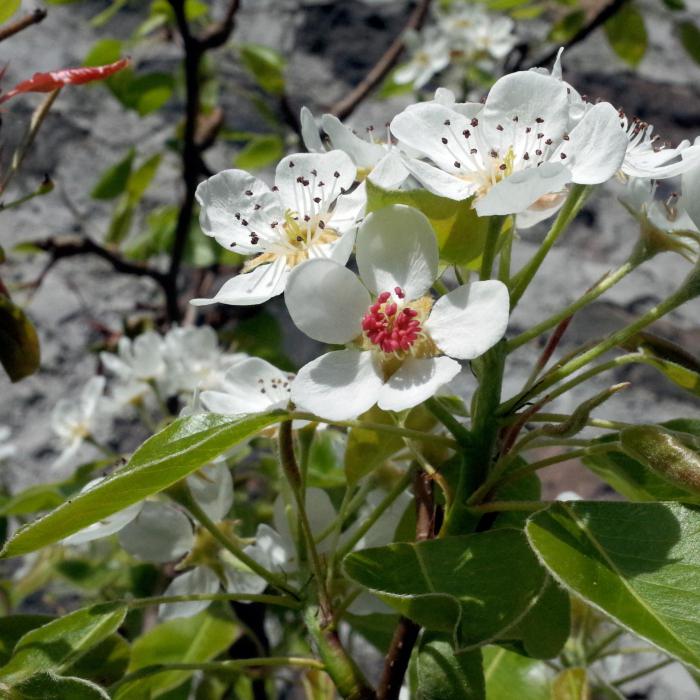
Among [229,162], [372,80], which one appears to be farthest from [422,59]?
Result: [229,162]

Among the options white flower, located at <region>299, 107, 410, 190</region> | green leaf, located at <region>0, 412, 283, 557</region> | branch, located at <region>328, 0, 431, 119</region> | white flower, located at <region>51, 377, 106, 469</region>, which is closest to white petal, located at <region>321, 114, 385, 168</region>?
white flower, located at <region>299, 107, 410, 190</region>

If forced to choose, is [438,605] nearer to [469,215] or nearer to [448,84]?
[469,215]

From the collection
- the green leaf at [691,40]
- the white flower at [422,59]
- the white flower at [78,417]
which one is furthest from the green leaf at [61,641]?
the green leaf at [691,40]

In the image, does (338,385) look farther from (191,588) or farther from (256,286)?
(191,588)

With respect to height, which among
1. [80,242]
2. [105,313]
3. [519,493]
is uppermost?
[519,493]

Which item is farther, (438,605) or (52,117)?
(52,117)

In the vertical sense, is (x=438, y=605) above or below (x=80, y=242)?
above

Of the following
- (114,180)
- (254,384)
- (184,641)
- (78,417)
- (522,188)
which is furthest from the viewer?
(114,180)

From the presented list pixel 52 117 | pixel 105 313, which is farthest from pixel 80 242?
pixel 52 117
